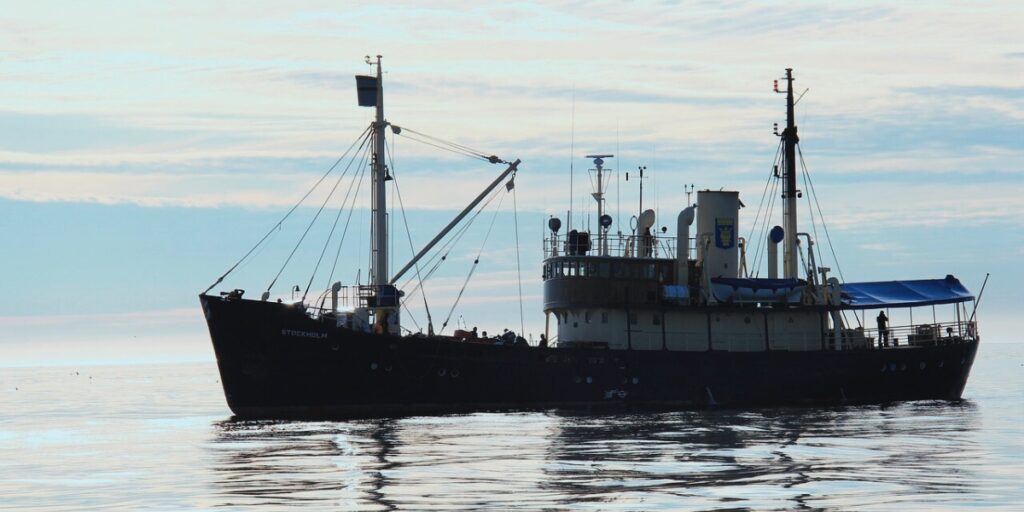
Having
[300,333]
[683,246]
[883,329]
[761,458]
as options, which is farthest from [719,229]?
[761,458]

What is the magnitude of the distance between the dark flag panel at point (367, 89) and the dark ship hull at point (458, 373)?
36.2ft

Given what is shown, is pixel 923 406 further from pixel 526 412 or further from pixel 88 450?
pixel 88 450

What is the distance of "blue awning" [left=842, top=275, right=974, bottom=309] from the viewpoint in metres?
72.4

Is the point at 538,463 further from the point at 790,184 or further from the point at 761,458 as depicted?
the point at 790,184

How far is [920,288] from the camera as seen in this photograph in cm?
7488

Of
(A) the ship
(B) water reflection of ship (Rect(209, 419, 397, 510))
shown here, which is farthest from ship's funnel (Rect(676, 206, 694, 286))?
A: (B) water reflection of ship (Rect(209, 419, 397, 510))

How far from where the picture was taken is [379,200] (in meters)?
64.1

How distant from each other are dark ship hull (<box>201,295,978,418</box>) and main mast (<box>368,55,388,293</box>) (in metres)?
4.19

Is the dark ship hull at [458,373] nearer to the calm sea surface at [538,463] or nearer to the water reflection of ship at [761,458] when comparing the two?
the calm sea surface at [538,463]

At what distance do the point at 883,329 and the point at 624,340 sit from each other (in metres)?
14.5

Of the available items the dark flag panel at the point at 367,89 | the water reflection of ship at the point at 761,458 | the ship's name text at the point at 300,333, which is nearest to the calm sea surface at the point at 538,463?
the water reflection of ship at the point at 761,458

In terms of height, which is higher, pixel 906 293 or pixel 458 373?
pixel 906 293

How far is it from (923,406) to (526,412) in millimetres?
19318

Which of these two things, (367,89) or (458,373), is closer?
(458,373)
